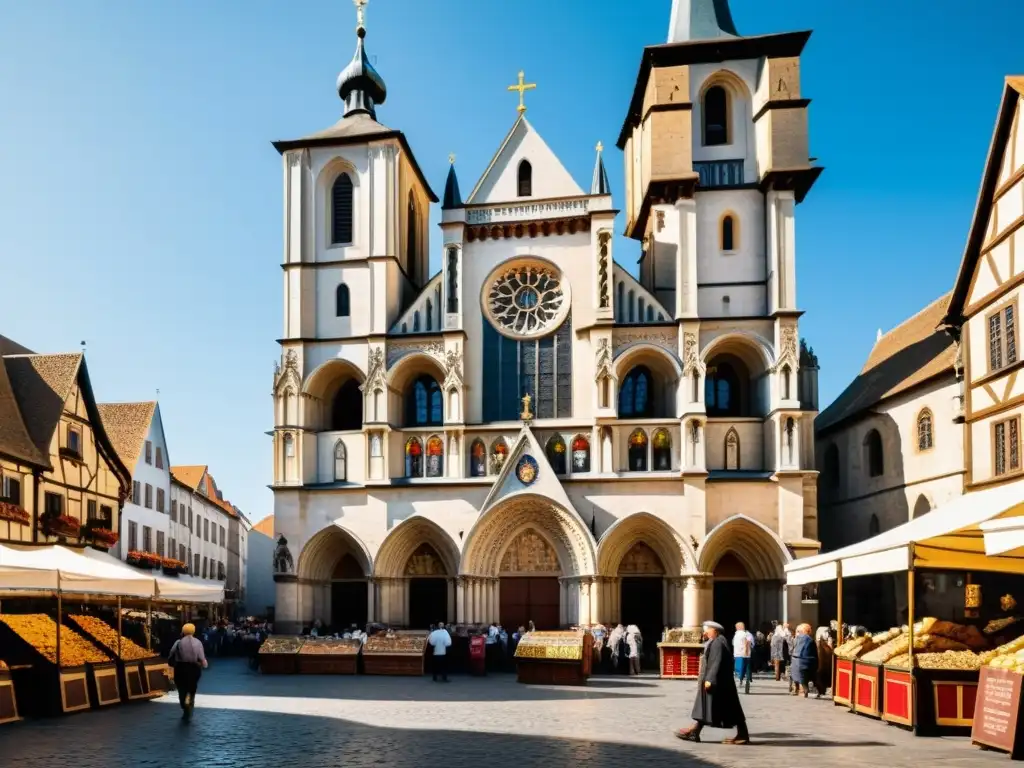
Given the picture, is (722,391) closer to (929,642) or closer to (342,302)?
(342,302)

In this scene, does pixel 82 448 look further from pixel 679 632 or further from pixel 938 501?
pixel 938 501

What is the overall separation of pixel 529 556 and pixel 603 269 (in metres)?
9.54

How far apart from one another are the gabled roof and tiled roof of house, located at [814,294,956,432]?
2.75 meters

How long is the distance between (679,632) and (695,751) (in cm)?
1434

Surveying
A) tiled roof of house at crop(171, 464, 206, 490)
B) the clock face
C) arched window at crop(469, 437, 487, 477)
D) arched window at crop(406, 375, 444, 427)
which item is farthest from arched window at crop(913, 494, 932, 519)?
tiled roof of house at crop(171, 464, 206, 490)

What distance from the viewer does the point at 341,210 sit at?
121 ft

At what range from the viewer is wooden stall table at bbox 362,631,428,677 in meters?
25.8

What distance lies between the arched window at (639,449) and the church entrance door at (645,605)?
3.55 meters

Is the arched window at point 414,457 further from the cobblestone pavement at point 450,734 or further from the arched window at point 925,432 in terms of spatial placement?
the arched window at point 925,432

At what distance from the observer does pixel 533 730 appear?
586 inches

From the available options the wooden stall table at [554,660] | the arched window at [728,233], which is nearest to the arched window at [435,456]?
the wooden stall table at [554,660]

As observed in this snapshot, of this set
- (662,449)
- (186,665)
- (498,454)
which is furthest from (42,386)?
(662,449)

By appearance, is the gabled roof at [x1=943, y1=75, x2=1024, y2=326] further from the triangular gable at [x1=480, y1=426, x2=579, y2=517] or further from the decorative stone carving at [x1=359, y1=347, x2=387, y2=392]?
the decorative stone carving at [x1=359, y1=347, x2=387, y2=392]

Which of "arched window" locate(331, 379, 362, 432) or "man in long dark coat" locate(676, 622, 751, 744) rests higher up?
"arched window" locate(331, 379, 362, 432)
